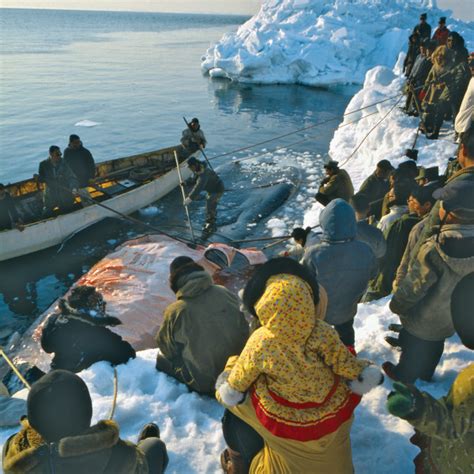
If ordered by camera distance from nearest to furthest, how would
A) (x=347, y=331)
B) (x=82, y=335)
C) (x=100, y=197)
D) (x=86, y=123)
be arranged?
1. (x=347, y=331)
2. (x=82, y=335)
3. (x=100, y=197)
4. (x=86, y=123)

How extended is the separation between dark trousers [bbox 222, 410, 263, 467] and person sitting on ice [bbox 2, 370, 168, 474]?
32.6 inches

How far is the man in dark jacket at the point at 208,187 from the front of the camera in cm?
1048

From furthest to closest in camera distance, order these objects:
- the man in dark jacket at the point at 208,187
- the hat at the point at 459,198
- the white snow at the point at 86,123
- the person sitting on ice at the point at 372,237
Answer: the white snow at the point at 86,123 < the man in dark jacket at the point at 208,187 < the person sitting on ice at the point at 372,237 < the hat at the point at 459,198

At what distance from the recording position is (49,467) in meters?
1.95

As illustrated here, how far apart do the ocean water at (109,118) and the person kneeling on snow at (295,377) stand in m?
7.74

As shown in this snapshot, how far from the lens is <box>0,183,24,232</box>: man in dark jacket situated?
359 inches

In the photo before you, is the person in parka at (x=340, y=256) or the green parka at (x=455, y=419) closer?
the green parka at (x=455, y=419)

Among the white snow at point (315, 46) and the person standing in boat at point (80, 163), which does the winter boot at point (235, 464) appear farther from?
the white snow at point (315, 46)

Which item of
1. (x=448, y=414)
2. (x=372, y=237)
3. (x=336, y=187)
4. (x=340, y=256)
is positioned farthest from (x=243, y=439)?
(x=336, y=187)

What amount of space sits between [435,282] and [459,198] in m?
0.58

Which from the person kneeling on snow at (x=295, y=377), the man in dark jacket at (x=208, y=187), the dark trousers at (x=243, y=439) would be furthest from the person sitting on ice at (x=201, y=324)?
the man in dark jacket at (x=208, y=187)

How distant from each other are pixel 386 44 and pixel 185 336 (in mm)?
40179

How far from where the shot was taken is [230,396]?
212cm

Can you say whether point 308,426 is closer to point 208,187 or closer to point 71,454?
point 71,454
